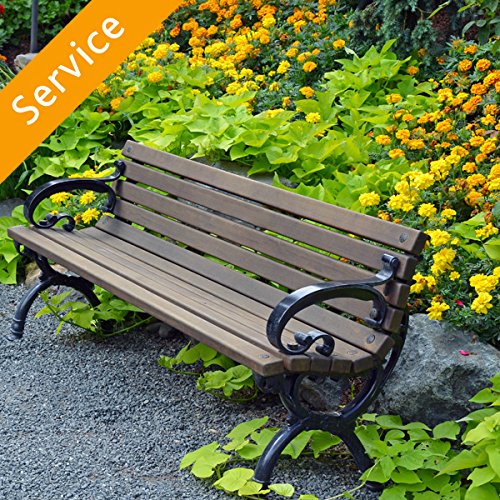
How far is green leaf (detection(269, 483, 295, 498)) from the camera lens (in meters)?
3.20

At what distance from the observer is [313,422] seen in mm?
3293

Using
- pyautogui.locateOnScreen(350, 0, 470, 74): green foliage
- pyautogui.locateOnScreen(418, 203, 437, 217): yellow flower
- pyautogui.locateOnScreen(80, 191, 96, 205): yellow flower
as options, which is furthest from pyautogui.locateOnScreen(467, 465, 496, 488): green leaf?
pyautogui.locateOnScreen(350, 0, 470, 74): green foliage

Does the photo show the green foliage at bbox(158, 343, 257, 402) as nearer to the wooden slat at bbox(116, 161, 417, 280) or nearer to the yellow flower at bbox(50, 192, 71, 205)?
the wooden slat at bbox(116, 161, 417, 280)

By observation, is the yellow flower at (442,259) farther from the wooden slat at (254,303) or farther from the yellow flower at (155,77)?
the yellow flower at (155,77)

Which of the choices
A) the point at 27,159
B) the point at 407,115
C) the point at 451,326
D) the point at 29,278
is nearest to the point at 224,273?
the point at 451,326

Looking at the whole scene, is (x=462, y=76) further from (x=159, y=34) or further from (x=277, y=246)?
(x=159, y=34)

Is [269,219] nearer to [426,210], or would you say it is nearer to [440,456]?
[426,210]

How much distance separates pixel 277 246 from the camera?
150 inches

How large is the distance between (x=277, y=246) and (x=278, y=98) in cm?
216

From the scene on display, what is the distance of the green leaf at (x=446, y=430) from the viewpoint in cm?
333

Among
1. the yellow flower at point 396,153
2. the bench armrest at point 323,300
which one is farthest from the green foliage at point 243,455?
the yellow flower at point 396,153

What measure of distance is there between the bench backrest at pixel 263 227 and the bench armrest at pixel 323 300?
0.14 feet

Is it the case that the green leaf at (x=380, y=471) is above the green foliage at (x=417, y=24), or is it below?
below

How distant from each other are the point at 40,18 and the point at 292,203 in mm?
5635
